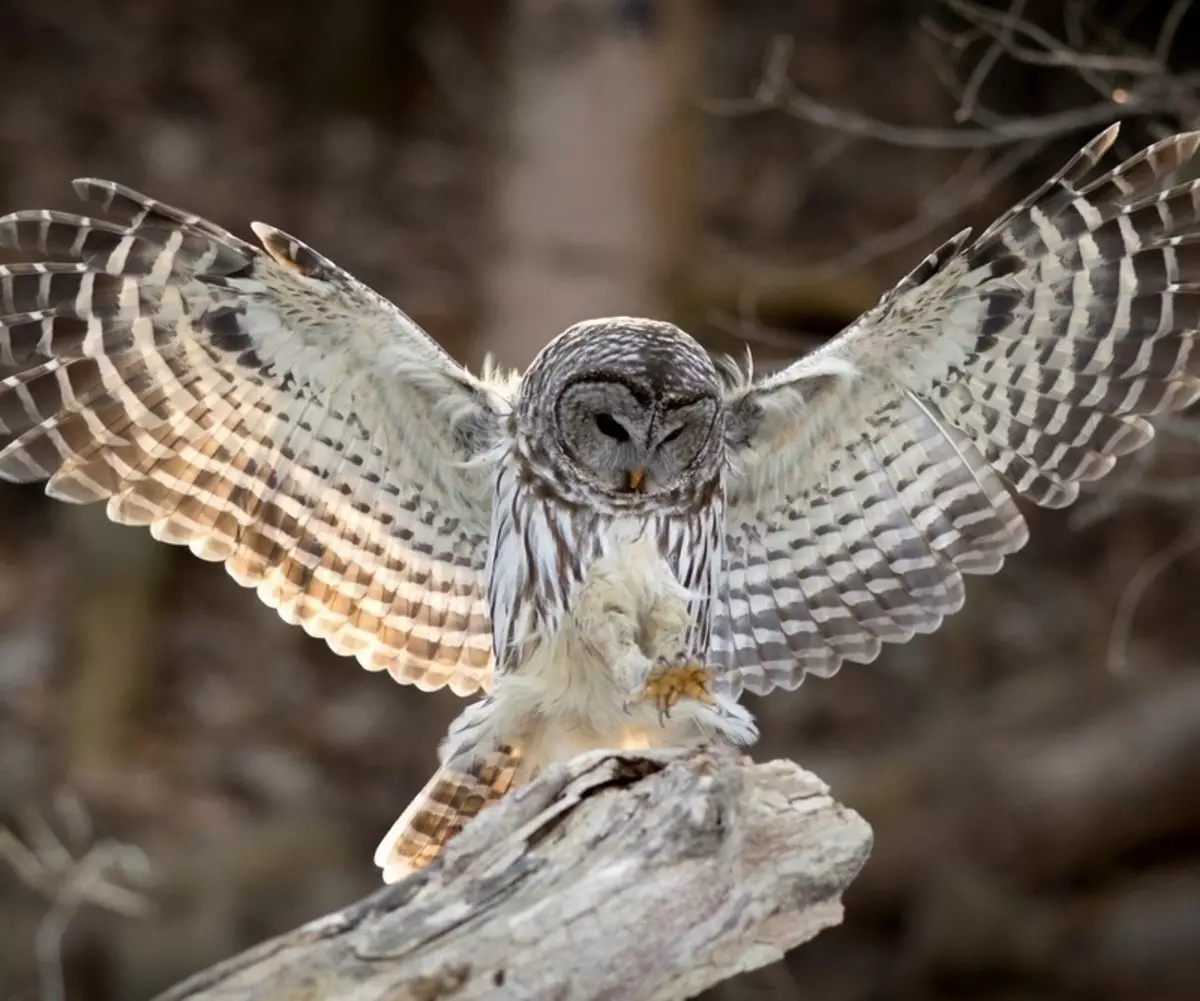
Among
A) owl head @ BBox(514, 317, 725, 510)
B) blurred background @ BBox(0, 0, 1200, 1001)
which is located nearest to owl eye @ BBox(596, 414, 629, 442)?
owl head @ BBox(514, 317, 725, 510)

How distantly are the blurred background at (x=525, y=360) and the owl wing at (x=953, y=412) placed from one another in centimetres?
42

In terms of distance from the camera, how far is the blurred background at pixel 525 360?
7461mm

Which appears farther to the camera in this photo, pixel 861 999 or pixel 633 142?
pixel 861 999

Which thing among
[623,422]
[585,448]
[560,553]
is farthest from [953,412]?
[560,553]

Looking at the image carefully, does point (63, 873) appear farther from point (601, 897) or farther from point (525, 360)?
point (601, 897)

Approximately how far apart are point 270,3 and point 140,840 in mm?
7171

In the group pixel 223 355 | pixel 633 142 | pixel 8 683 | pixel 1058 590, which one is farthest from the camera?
pixel 1058 590

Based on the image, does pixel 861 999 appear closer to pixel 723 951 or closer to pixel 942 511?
pixel 942 511

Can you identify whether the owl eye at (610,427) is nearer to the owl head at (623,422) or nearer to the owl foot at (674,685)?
the owl head at (623,422)

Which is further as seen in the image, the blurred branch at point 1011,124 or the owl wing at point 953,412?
the blurred branch at point 1011,124

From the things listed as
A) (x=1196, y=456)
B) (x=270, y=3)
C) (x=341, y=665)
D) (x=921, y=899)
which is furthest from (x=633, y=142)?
(x=270, y=3)

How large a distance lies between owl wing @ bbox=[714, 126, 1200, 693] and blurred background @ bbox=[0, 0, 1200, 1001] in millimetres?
418

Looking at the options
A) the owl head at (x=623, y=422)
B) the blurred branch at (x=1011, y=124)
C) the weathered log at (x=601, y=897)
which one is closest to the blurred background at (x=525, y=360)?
the blurred branch at (x=1011, y=124)

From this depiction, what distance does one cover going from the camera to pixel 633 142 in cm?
751
